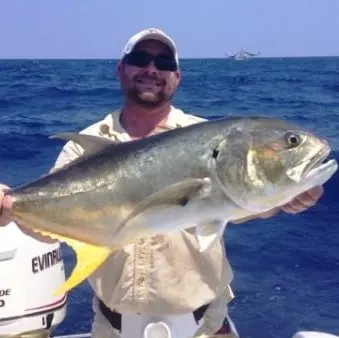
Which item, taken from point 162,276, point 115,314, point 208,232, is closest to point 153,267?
point 162,276

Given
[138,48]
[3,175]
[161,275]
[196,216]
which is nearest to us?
[196,216]

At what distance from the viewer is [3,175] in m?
13.0

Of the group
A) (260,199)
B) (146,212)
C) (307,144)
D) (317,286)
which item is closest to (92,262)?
(146,212)

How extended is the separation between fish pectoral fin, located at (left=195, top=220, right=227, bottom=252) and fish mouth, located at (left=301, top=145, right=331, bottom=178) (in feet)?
1.22

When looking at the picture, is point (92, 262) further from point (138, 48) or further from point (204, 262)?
point (138, 48)

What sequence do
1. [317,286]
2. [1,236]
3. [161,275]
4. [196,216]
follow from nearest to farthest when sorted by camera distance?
[196,216] < [161,275] < [1,236] < [317,286]

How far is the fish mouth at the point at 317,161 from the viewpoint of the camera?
280cm

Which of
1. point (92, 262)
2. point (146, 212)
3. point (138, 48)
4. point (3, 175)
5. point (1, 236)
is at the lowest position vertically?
point (3, 175)

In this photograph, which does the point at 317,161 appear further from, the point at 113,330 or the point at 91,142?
the point at 113,330

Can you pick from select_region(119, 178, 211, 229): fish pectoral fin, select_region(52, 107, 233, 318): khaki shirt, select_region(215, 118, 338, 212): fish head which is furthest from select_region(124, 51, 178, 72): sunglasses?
select_region(119, 178, 211, 229): fish pectoral fin

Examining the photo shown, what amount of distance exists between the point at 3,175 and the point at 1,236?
8.85m

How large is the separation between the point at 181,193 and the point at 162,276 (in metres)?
0.97

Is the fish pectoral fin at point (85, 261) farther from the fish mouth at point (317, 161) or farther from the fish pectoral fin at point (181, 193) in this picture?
the fish mouth at point (317, 161)

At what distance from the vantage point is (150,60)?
381 centimetres
